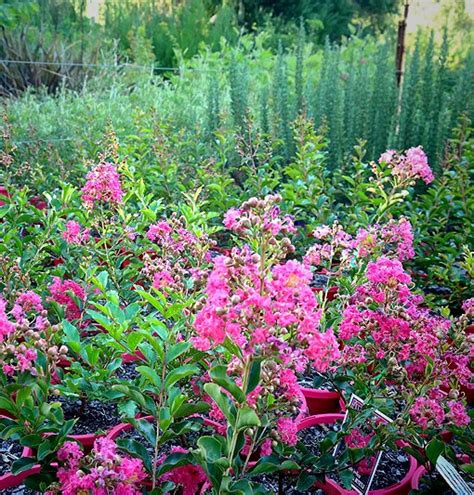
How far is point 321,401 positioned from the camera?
1898 millimetres

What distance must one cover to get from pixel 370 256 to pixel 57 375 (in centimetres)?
108

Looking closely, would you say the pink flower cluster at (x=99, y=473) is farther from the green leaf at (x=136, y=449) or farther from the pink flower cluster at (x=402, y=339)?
the pink flower cluster at (x=402, y=339)

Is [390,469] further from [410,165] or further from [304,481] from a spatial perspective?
[410,165]

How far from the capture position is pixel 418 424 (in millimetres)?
1386

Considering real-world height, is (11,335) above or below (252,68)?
above

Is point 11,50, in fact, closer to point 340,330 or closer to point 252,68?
point 252,68

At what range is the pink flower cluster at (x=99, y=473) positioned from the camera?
43.8 inches

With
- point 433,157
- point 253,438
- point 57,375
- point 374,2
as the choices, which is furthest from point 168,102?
point 374,2

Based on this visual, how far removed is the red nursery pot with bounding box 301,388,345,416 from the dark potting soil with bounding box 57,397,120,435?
1.81 feet

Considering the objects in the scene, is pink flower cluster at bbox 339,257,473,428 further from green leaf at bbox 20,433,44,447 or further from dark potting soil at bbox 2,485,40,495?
dark potting soil at bbox 2,485,40,495

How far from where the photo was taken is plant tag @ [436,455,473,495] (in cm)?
116

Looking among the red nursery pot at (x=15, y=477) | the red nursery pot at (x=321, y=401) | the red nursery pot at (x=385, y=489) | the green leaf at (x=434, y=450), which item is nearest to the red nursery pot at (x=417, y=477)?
the red nursery pot at (x=385, y=489)

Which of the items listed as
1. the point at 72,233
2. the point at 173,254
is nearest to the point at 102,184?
the point at 72,233

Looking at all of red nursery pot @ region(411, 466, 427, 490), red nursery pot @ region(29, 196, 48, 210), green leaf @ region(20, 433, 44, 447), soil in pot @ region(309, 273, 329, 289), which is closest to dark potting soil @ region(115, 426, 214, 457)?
green leaf @ region(20, 433, 44, 447)
